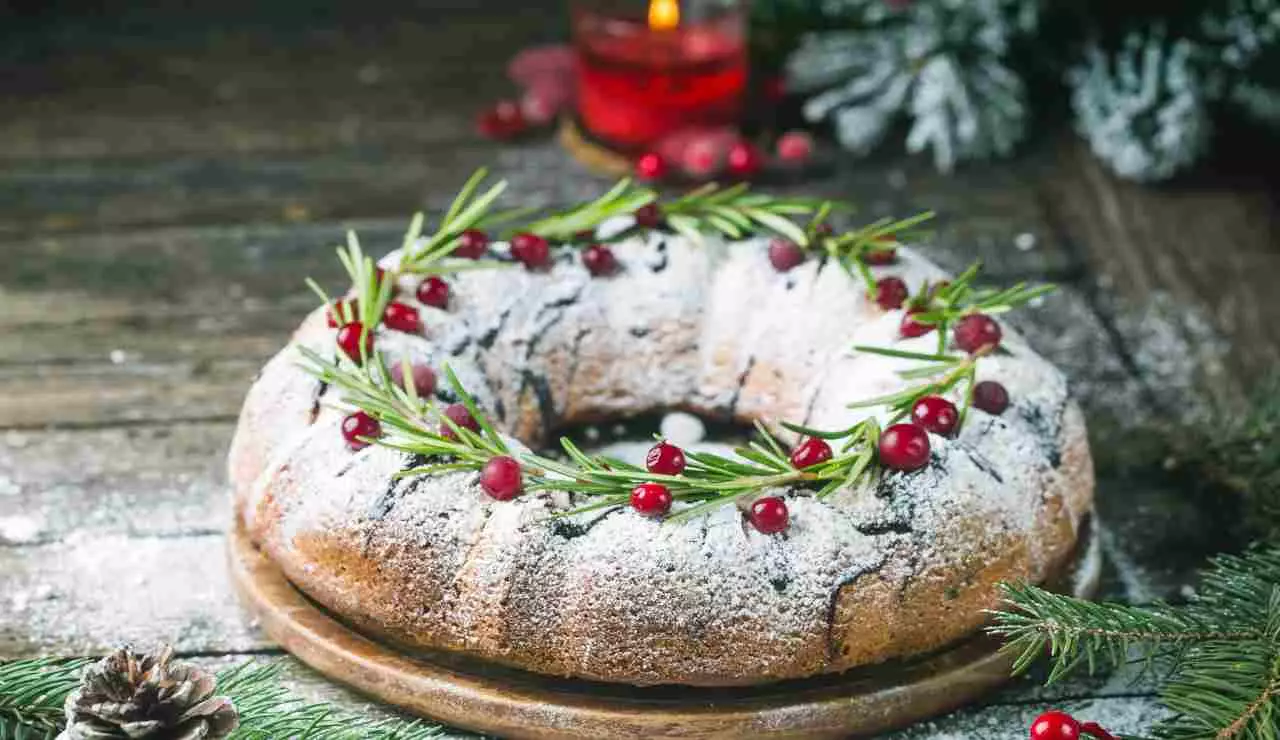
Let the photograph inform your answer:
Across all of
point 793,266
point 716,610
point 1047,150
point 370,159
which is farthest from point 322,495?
point 1047,150

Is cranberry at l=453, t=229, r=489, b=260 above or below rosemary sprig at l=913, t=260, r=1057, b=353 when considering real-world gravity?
below

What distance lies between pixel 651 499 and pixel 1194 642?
0.49 meters

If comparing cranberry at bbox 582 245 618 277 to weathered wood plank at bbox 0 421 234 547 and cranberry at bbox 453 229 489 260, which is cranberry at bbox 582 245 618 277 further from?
weathered wood plank at bbox 0 421 234 547

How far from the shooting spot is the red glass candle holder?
2.45 metres

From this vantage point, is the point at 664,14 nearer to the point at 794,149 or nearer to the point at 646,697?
the point at 794,149

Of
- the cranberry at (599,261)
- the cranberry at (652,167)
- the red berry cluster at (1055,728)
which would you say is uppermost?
the cranberry at (599,261)

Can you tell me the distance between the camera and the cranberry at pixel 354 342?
163 cm

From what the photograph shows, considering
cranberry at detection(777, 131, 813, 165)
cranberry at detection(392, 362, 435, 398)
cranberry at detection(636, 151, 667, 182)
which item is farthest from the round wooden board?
cranberry at detection(777, 131, 813, 165)

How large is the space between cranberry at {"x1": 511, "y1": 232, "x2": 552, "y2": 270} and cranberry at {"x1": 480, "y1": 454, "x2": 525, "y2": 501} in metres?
0.38

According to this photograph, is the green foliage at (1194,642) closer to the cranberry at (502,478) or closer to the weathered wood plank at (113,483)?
the cranberry at (502,478)

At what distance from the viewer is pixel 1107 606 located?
4.81ft

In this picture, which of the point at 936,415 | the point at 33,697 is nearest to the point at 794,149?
the point at 936,415

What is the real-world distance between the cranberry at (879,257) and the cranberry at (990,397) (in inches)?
10.0

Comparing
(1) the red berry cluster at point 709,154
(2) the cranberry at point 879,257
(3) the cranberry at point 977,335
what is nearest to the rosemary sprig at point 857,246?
(2) the cranberry at point 879,257
